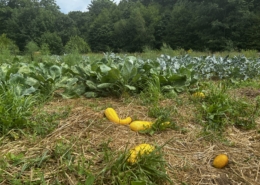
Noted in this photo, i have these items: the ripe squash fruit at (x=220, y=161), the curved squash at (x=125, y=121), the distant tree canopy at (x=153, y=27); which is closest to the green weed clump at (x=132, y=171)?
the ripe squash fruit at (x=220, y=161)

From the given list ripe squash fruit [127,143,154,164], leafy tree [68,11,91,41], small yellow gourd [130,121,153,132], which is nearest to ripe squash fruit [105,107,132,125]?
small yellow gourd [130,121,153,132]

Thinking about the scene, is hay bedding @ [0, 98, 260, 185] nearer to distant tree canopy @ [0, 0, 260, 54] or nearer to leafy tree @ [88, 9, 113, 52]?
distant tree canopy @ [0, 0, 260, 54]

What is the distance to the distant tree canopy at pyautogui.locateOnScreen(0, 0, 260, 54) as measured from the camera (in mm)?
32156

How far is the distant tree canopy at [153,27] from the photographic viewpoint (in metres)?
32.2

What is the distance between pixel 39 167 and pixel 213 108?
176 centimetres

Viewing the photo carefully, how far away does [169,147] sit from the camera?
5.91 ft

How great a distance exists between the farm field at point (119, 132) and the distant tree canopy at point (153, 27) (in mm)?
20656

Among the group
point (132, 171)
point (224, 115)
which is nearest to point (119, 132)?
point (132, 171)

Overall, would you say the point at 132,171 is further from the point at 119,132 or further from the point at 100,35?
the point at 100,35

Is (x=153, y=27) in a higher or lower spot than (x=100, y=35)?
higher

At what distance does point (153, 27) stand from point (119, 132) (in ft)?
152

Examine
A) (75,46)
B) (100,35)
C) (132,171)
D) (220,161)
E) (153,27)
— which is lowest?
(220,161)

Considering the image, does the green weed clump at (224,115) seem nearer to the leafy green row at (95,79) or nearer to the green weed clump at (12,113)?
the leafy green row at (95,79)

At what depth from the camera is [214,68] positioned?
210 inches
